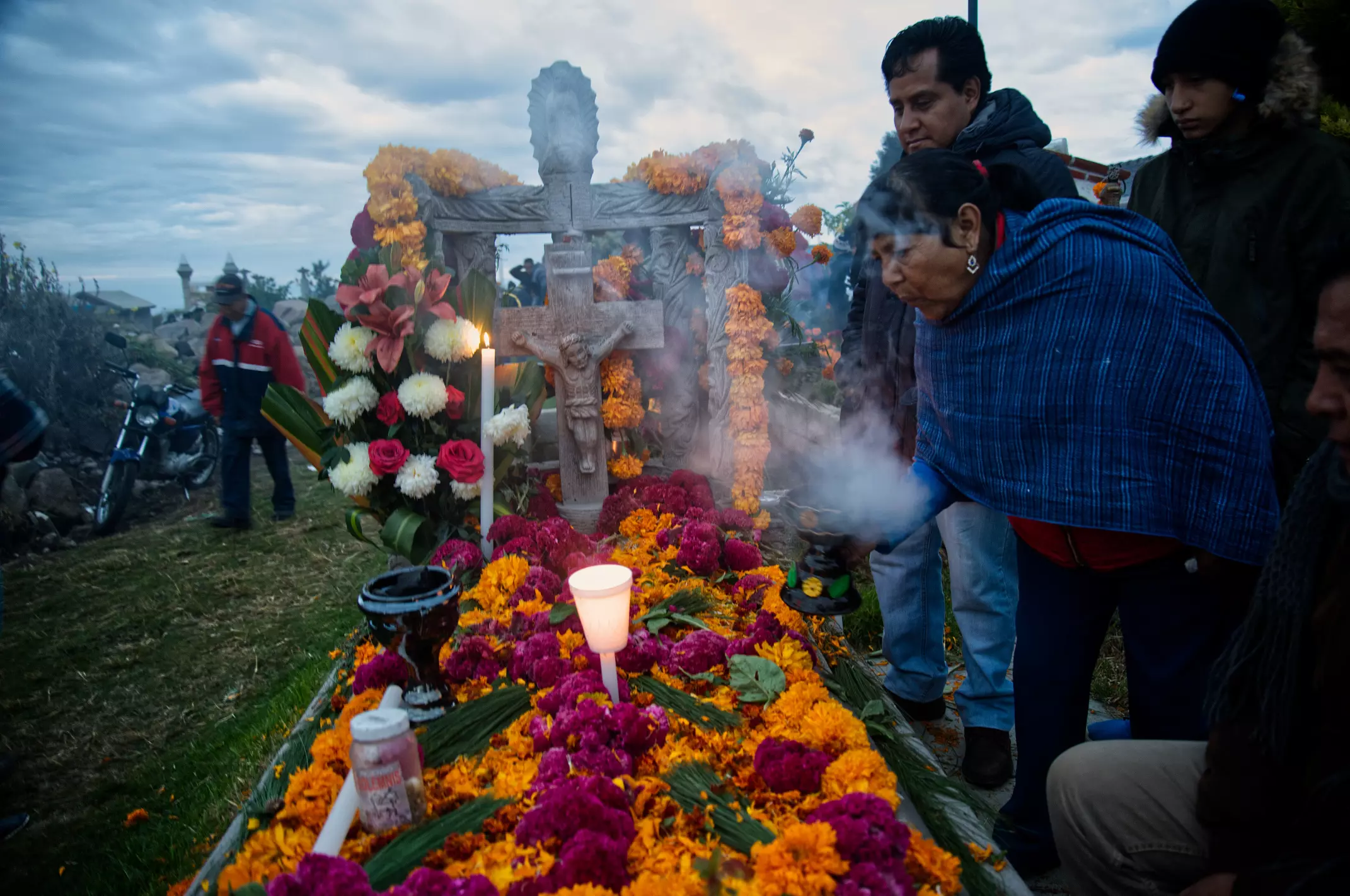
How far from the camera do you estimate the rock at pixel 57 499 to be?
6910mm

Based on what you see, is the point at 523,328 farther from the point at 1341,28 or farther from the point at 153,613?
the point at 1341,28

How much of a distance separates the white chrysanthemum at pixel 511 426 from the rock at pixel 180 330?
14208 mm

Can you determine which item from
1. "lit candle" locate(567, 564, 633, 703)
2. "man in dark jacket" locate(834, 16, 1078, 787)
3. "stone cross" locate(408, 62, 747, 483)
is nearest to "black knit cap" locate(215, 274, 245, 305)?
"stone cross" locate(408, 62, 747, 483)

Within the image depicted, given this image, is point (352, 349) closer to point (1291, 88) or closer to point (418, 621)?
point (418, 621)

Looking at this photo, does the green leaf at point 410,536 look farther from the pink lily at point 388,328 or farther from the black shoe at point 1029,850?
the black shoe at point 1029,850

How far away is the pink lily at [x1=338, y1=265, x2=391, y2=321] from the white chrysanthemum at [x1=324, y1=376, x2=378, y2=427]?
13.8 inches

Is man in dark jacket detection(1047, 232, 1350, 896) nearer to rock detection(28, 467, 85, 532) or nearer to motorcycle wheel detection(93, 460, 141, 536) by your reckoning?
motorcycle wheel detection(93, 460, 141, 536)

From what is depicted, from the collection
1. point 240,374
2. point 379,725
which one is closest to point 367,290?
point 379,725

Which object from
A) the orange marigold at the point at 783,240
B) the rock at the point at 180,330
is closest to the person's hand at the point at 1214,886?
the orange marigold at the point at 783,240

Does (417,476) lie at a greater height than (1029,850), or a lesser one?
greater

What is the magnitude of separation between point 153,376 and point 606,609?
11.8m

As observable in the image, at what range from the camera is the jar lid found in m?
1.50

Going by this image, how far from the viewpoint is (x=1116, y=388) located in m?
1.63

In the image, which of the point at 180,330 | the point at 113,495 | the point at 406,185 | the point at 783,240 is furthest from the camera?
the point at 180,330
